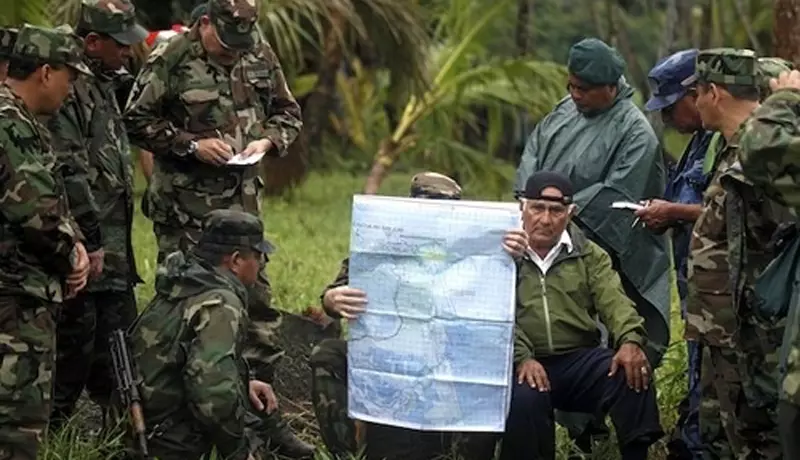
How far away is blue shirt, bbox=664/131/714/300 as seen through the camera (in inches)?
226

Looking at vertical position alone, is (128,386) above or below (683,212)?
below

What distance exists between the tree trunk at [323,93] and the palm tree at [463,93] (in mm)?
951

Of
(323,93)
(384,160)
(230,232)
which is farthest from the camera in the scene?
(323,93)

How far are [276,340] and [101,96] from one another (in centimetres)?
125

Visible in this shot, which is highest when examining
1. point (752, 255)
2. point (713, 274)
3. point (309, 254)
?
point (752, 255)

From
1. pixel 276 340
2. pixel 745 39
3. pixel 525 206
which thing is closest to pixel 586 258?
pixel 525 206

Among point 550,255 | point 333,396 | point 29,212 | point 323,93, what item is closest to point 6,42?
point 29,212

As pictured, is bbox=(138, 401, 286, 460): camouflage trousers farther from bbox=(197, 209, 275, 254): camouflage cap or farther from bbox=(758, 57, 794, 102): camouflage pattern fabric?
bbox=(758, 57, 794, 102): camouflage pattern fabric

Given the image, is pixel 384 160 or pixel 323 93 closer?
pixel 384 160

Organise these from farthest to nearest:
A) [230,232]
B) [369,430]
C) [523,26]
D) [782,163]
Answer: [523,26] → [369,430] → [230,232] → [782,163]

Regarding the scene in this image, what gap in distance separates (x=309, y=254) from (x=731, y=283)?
6.58m

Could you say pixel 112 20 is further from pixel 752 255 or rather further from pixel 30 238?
pixel 752 255

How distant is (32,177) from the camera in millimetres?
4598

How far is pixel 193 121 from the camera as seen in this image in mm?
6105
